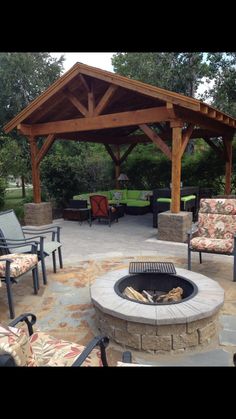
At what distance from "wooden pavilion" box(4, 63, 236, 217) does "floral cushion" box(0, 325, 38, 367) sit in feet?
17.5

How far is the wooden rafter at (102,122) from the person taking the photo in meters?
6.64

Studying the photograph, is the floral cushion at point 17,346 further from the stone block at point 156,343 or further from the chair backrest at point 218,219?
the chair backrest at point 218,219

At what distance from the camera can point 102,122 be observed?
741cm

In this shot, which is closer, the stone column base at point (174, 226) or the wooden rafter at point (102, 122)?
the stone column base at point (174, 226)

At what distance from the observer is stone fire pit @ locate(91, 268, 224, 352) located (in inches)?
99.8

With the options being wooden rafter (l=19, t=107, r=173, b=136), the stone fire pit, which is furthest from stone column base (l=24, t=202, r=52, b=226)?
the stone fire pit

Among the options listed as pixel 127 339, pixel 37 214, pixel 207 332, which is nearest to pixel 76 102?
pixel 37 214

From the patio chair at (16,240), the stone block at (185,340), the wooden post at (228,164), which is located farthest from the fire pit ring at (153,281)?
the wooden post at (228,164)

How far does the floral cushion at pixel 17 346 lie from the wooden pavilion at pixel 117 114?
5324 millimetres

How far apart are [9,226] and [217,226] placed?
329cm

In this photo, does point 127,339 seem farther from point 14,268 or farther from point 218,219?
point 218,219
